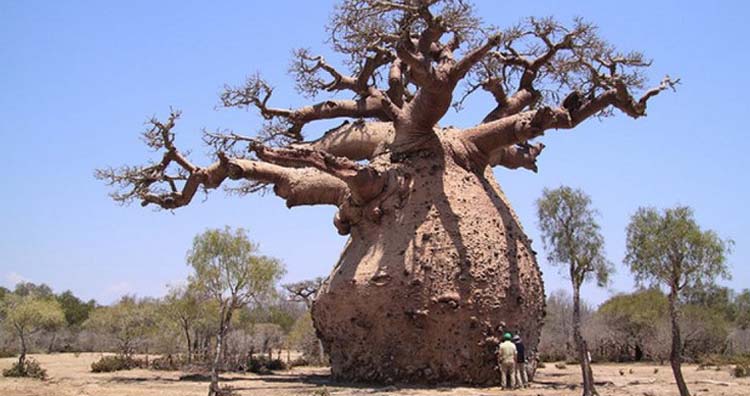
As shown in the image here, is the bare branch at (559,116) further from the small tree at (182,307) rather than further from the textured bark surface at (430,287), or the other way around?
the small tree at (182,307)

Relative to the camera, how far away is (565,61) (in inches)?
468

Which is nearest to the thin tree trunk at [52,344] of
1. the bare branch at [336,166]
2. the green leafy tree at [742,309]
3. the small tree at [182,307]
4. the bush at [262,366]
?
the small tree at [182,307]

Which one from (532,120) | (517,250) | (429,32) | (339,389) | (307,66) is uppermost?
(307,66)

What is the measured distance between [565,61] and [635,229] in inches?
162

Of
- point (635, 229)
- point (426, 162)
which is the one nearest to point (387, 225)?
point (426, 162)

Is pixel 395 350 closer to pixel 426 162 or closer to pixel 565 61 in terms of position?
pixel 426 162

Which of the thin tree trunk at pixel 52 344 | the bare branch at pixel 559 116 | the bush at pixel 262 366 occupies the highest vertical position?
the bare branch at pixel 559 116

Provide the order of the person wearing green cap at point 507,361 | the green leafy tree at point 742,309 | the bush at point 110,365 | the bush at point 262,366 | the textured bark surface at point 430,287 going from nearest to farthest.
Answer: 1. the person wearing green cap at point 507,361
2. the textured bark surface at point 430,287
3. the bush at point 110,365
4. the bush at point 262,366
5. the green leafy tree at point 742,309

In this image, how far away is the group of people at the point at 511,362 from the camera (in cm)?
884

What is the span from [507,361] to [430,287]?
131cm

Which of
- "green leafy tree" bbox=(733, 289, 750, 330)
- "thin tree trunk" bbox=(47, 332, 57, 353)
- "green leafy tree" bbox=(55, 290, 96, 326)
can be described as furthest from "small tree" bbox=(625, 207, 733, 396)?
"green leafy tree" bbox=(55, 290, 96, 326)

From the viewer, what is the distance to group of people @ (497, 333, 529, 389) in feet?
29.0

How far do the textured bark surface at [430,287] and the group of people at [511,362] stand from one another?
0.22 metres

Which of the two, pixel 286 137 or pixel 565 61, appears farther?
pixel 286 137
